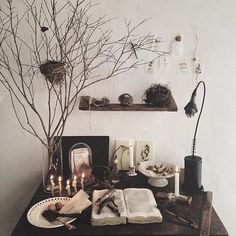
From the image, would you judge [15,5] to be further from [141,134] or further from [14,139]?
[141,134]

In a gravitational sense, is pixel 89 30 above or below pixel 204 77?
above

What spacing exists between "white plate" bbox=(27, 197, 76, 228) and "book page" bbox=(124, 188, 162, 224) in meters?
0.30

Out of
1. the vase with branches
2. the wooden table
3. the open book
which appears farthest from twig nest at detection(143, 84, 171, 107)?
the wooden table

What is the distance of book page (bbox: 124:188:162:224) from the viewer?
5.26ft

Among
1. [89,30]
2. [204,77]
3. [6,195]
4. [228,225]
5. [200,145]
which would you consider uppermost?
[89,30]

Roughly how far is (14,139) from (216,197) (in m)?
1.41

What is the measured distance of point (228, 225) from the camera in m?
2.32

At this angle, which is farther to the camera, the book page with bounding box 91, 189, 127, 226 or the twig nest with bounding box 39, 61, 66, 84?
the twig nest with bounding box 39, 61, 66, 84

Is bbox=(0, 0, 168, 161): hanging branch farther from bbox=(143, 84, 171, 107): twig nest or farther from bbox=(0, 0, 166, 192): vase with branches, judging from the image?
bbox=(143, 84, 171, 107): twig nest

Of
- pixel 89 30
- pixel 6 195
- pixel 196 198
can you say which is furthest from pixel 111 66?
pixel 6 195

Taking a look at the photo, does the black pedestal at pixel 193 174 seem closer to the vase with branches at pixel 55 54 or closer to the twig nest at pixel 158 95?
the twig nest at pixel 158 95

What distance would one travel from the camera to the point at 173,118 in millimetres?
2164

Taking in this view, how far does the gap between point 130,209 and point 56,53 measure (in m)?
1.03

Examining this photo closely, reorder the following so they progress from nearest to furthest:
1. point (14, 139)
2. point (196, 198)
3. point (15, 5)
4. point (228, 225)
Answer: point (196, 198), point (15, 5), point (14, 139), point (228, 225)
